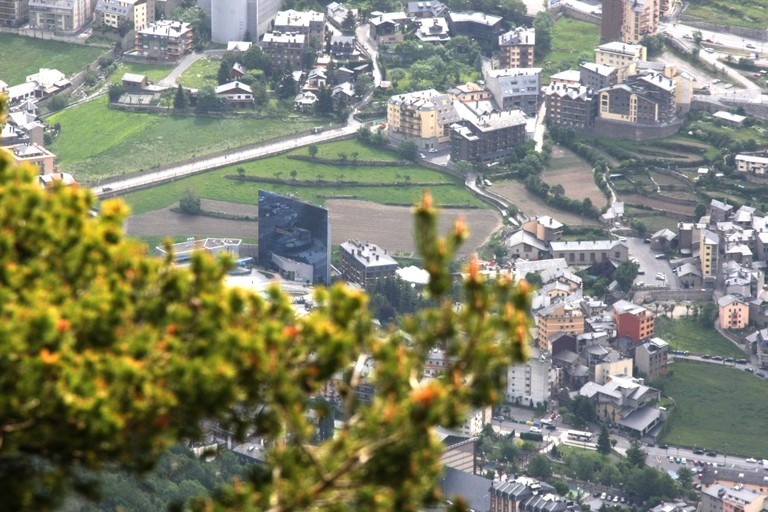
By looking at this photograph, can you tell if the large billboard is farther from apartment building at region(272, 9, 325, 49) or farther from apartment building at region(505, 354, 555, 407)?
apartment building at region(272, 9, 325, 49)

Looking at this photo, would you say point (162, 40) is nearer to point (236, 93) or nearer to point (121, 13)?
point (121, 13)

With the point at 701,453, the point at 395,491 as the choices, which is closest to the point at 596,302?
the point at 701,453

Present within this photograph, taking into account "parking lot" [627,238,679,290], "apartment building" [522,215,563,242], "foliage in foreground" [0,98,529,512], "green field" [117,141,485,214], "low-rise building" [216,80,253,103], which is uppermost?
"foliage in foreground" [0,98,529,512]

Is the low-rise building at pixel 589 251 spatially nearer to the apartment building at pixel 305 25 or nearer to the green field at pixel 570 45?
the green field at pixel 570 45

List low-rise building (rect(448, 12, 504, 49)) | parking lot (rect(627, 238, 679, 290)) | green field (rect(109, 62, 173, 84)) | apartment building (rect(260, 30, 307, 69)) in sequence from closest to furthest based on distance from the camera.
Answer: parking lot (rect(627, 238, 679, 290)) < green field (rect(109, 62, 173, 84)) < apartment building (rect(260, 30, 307, 69)) < low-rise building (rect(448, 12, 504, 49))

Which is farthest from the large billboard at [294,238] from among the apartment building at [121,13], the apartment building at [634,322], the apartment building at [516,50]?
the apartment building at [121,13]

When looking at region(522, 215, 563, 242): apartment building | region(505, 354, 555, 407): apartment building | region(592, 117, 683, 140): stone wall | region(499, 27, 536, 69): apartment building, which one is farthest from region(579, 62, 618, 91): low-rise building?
region(505, 354, 555, 407): apartment building

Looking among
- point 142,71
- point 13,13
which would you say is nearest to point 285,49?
point 142,71
